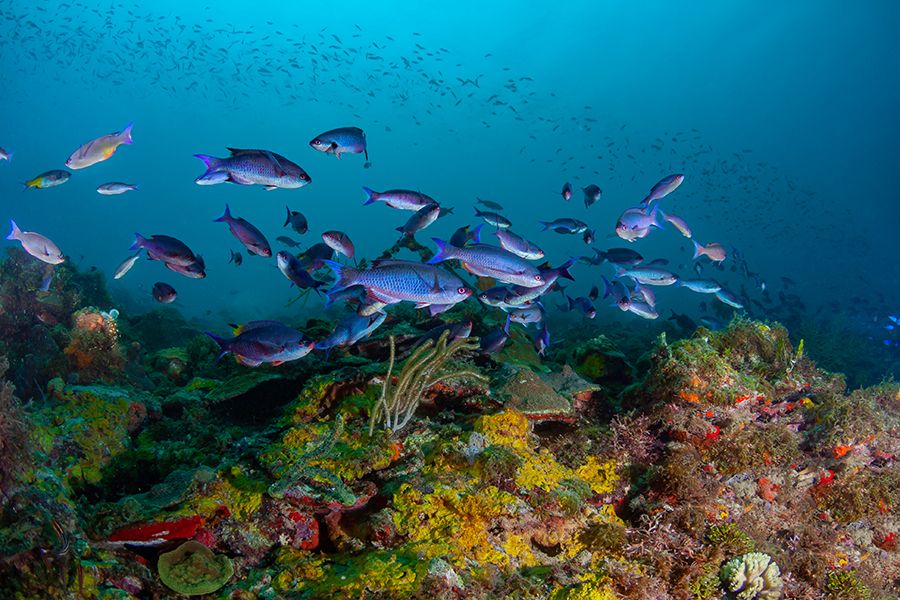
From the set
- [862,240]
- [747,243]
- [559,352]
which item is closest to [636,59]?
[747,243]

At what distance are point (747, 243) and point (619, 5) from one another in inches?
2177

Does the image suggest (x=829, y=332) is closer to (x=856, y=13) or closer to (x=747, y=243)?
(x=856, y=13)

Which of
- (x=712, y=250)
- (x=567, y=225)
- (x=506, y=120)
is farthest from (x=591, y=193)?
(x=506, y=120)

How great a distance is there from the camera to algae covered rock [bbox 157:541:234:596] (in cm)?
249

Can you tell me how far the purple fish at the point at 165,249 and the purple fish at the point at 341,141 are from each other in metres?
2.11

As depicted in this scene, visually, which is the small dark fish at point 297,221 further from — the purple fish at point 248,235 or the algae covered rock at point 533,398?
the algae covered rock at point 533,398

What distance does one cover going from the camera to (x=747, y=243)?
91.6 meters

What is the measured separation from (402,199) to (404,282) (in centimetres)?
260

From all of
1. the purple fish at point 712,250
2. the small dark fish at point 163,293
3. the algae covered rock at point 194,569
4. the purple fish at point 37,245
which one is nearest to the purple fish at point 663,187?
the purple fish at point 712,250

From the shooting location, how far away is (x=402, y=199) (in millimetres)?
5625

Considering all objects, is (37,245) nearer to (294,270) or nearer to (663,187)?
(294,270)

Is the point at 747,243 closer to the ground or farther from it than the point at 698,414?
closer to the ground

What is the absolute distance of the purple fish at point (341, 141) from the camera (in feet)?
16.8

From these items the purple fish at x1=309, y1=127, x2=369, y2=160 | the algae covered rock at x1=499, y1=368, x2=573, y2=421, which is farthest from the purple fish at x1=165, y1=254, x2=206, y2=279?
the algae covered rock at x1=499, y1=368, x2=573, y2=421
